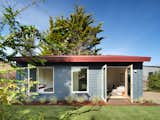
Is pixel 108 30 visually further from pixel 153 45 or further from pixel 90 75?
pixel 90 75

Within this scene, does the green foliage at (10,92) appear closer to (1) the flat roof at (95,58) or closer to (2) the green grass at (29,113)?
(2) the green grass at (29,113)

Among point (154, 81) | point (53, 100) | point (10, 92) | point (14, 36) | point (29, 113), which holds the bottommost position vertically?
point (53, 100)

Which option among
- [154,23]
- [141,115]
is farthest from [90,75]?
[154,23]

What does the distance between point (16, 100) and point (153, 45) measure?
33610 millimetres

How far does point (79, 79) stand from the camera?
44.9ft

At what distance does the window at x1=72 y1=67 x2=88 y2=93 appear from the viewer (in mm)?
13617

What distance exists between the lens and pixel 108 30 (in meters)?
32.0

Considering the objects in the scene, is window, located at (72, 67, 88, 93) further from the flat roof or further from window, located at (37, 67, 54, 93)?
window, located at (37, 67, 54, 93)

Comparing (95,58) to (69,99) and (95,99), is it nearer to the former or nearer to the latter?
(95,99)

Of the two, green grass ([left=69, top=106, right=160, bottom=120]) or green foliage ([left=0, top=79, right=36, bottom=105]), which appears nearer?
green foliage ([left=0, top=79, right=36, bottom=105])

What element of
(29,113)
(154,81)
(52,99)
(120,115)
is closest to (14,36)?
(29,113)

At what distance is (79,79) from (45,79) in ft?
6.87

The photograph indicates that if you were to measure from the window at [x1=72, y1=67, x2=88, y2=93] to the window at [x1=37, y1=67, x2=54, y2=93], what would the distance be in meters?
1.38

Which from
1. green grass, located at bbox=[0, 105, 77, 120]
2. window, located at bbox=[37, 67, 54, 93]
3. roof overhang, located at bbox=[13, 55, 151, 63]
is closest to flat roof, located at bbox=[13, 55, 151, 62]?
roof overhang, located at bbox=[13, 55, 151, 63]
